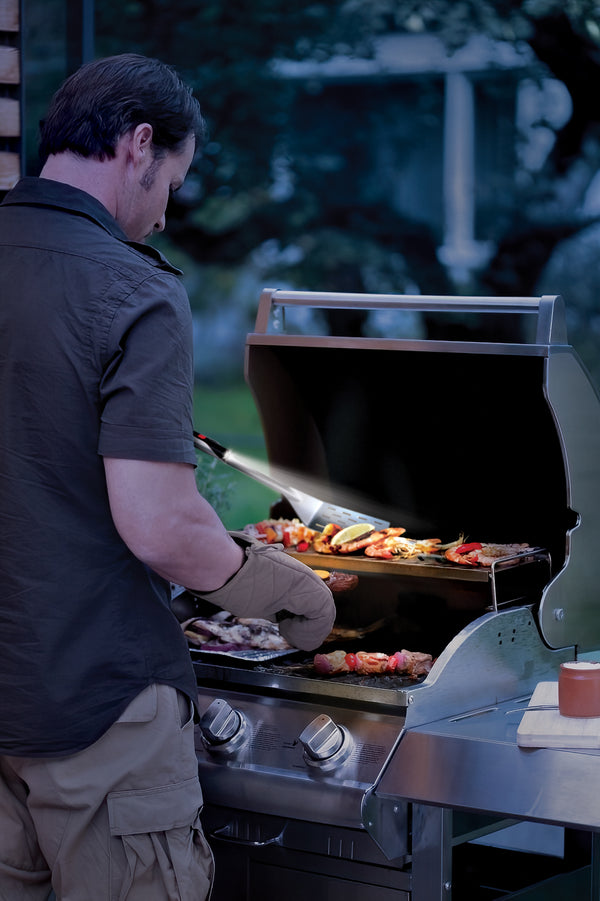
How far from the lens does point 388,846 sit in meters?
1.84

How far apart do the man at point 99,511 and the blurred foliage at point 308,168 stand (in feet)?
19.2

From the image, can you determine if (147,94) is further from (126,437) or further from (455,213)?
(455,213)

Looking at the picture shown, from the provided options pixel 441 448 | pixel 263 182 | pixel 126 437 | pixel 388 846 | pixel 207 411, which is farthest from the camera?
pixel 207 411

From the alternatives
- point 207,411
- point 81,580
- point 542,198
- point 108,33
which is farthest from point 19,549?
point 207,411

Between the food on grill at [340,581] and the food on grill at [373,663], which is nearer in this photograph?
the food on grill at [373,663]

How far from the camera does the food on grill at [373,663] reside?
212 centimetres

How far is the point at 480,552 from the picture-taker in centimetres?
229

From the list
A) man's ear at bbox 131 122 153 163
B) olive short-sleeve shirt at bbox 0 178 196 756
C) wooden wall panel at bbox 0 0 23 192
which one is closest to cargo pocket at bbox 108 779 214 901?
olive short-sleeve shirt at bbox 0 178 196 756

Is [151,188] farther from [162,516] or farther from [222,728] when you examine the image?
[222,728]

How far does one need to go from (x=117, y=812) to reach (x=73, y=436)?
57cm

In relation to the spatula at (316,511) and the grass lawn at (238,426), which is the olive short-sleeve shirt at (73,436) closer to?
the spatula at (316,511)

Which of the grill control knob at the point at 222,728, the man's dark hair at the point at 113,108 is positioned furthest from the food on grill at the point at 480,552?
the man's dark hair at the point at 113,108

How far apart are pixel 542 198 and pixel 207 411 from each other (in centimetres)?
360

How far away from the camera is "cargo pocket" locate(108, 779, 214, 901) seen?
1.61 metres
